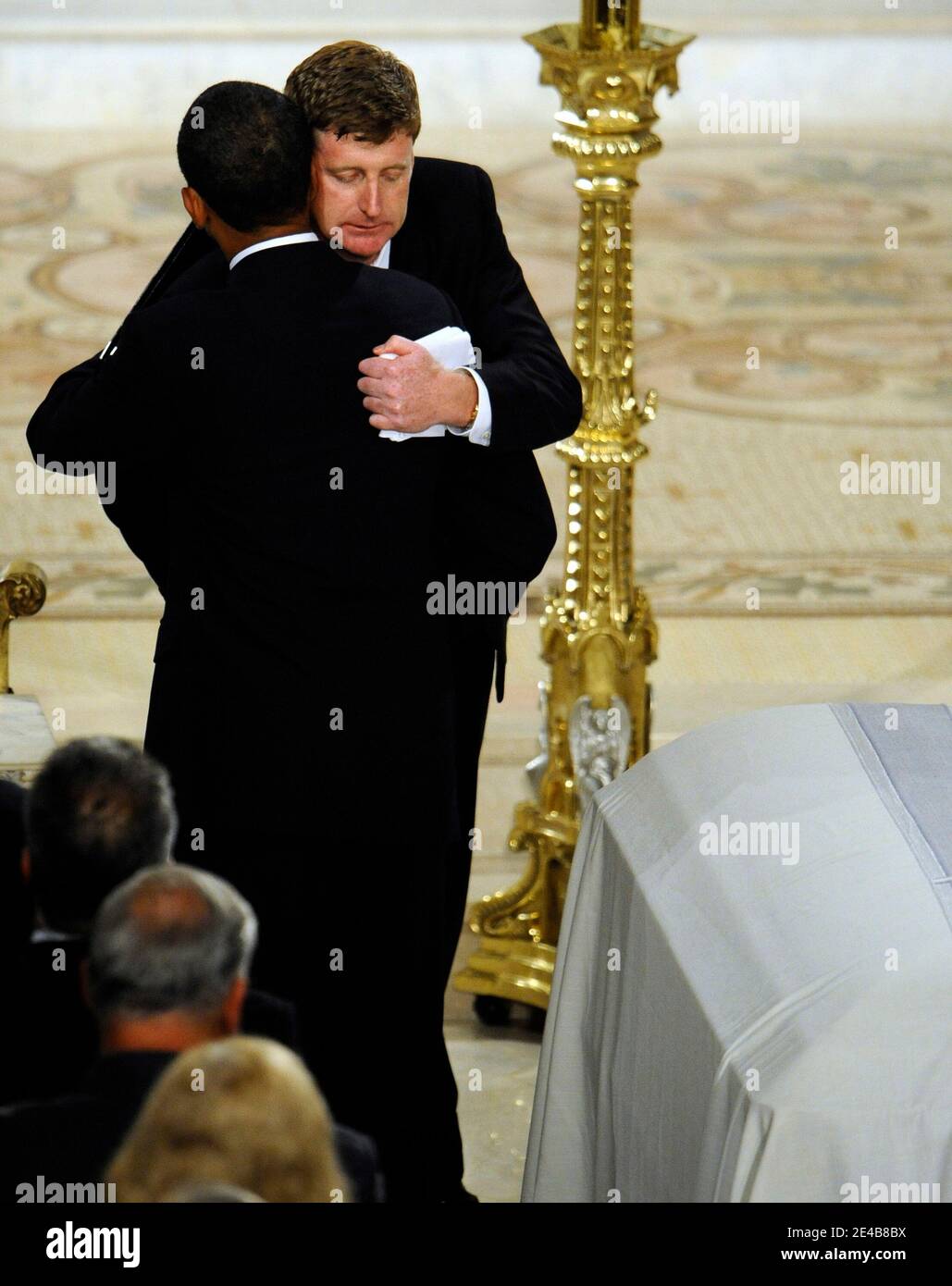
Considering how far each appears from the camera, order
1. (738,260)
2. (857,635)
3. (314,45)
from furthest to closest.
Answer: (314,45) < (738,260) < (857,635)

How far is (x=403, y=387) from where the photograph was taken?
292cm

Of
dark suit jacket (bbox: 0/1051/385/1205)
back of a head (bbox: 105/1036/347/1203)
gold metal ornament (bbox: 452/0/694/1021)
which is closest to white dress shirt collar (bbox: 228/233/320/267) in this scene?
dark suit jacket (bbox: 0/1051/385/1205)

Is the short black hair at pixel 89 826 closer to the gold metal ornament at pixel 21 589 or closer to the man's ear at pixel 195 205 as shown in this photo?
the man's ear at pixel 195 205

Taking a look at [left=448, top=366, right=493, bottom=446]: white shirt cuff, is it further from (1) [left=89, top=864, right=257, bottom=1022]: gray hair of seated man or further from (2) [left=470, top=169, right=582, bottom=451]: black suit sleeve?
(1) [left=89, top=864, right=257, bottom=1022]: gray hair of seated man

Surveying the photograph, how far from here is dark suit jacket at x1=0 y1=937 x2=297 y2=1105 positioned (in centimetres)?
246

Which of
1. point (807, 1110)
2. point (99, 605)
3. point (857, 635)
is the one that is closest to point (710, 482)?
point (857, 635)

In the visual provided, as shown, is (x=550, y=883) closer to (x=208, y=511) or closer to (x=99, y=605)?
(x=208, y=511)

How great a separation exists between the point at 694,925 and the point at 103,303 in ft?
25.3

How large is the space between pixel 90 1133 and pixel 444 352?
1317 mm

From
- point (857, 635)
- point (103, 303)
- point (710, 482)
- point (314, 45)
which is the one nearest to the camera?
point (857, 635)

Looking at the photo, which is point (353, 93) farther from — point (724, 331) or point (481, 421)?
point (724, 331)

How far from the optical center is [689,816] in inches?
132

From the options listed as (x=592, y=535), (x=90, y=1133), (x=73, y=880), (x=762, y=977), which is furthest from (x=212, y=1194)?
(x=592, y=535)

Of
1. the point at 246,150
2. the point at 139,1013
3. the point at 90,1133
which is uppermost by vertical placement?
the point at 246,150
